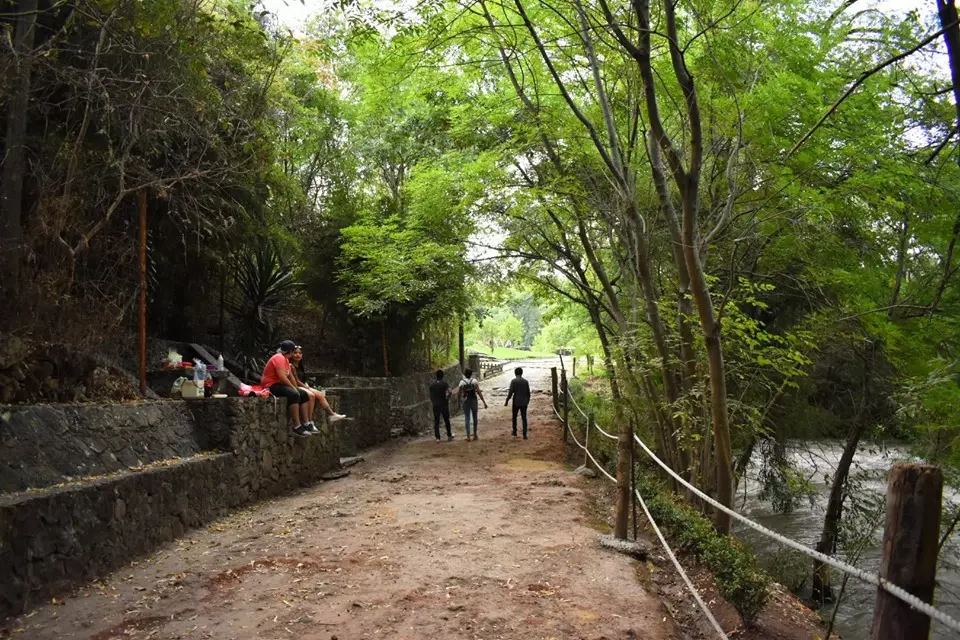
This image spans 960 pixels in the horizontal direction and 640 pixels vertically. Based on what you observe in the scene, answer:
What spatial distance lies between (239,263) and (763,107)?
962cm

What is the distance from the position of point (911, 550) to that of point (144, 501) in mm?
5550

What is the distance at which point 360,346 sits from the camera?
1599 cm

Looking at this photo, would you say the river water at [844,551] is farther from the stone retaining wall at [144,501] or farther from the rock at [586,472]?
the stone retaining wall at [144,501]

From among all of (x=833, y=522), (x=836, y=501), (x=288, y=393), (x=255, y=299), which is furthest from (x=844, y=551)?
(x=255, y=299)

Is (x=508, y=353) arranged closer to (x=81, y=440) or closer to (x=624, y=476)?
(x=624, y=476)

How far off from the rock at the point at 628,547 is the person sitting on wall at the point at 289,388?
4719 mm

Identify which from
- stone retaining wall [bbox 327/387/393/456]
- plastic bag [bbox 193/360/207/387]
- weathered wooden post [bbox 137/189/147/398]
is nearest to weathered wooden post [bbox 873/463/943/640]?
weathered wooden post [bbox 137/189/147/398]

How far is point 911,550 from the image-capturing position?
1.99 m

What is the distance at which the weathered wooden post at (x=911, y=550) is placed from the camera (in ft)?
6.49

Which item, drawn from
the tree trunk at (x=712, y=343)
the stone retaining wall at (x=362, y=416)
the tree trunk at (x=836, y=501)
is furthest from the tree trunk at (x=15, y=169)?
the tree trunk at (x=836, y=501)

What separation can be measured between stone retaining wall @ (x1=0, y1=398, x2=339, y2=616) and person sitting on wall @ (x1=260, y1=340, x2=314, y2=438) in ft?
0.55

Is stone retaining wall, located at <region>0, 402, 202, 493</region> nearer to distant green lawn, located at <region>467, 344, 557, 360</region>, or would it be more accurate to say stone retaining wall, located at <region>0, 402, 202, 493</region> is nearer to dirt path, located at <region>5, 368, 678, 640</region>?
dirt path, located at <region>5, 368, 678, 640</region>

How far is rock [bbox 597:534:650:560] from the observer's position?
226 inches

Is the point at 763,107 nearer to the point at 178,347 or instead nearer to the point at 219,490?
the point at 219,490
